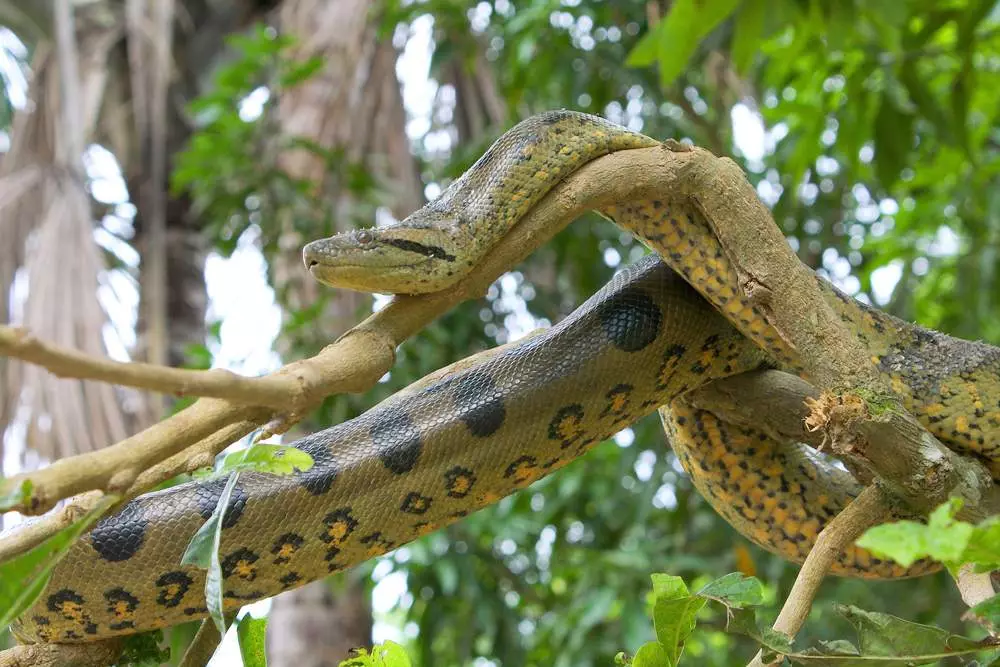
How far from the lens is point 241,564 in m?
2.85

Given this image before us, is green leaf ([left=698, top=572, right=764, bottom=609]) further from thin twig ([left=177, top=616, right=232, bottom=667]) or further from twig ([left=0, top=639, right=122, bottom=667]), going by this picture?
twig ([left=0, top=639, right=122, bottom=667])

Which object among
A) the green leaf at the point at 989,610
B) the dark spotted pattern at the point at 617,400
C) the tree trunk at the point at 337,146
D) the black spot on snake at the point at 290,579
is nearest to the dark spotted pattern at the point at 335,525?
the black spot on snake at the point at 290,579

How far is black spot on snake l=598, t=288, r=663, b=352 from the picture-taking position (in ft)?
10.3

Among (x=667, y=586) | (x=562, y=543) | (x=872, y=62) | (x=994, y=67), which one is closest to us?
(x=667, y=586)

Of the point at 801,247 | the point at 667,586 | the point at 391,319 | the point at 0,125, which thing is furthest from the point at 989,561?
the point at 0,125

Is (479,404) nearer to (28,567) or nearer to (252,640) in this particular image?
(252,640)

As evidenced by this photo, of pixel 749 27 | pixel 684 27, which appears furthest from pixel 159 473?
pixel 749 27

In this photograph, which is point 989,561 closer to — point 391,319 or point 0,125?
point 391,319

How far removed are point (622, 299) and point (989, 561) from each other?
1666 mm

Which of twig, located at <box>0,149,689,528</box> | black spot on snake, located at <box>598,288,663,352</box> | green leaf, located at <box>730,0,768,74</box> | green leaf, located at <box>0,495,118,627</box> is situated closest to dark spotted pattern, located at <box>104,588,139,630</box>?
twig, located at <box>0,149,689,528</box>

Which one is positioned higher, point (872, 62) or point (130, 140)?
point (130, 140)

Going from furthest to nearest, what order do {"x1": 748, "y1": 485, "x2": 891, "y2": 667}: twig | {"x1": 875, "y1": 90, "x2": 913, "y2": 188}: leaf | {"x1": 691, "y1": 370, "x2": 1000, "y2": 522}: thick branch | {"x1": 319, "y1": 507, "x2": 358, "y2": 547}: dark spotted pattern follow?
{"x1": 875, "y1": 90, "x2": 913, "y2": 188}: leaf
{"x1": 691, "y1": 370, "x2": 1000, "y2": 522}: thick branch
{"x1": 319, "y1": 507, "x2": 358, "y2": 547}: dark spotted pattern
{"x1": 748, "y1": 485, "x2": 891, "y2": 667}: twig

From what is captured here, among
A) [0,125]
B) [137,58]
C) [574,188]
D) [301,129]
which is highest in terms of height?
[137,58]

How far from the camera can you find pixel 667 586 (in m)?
2.11
